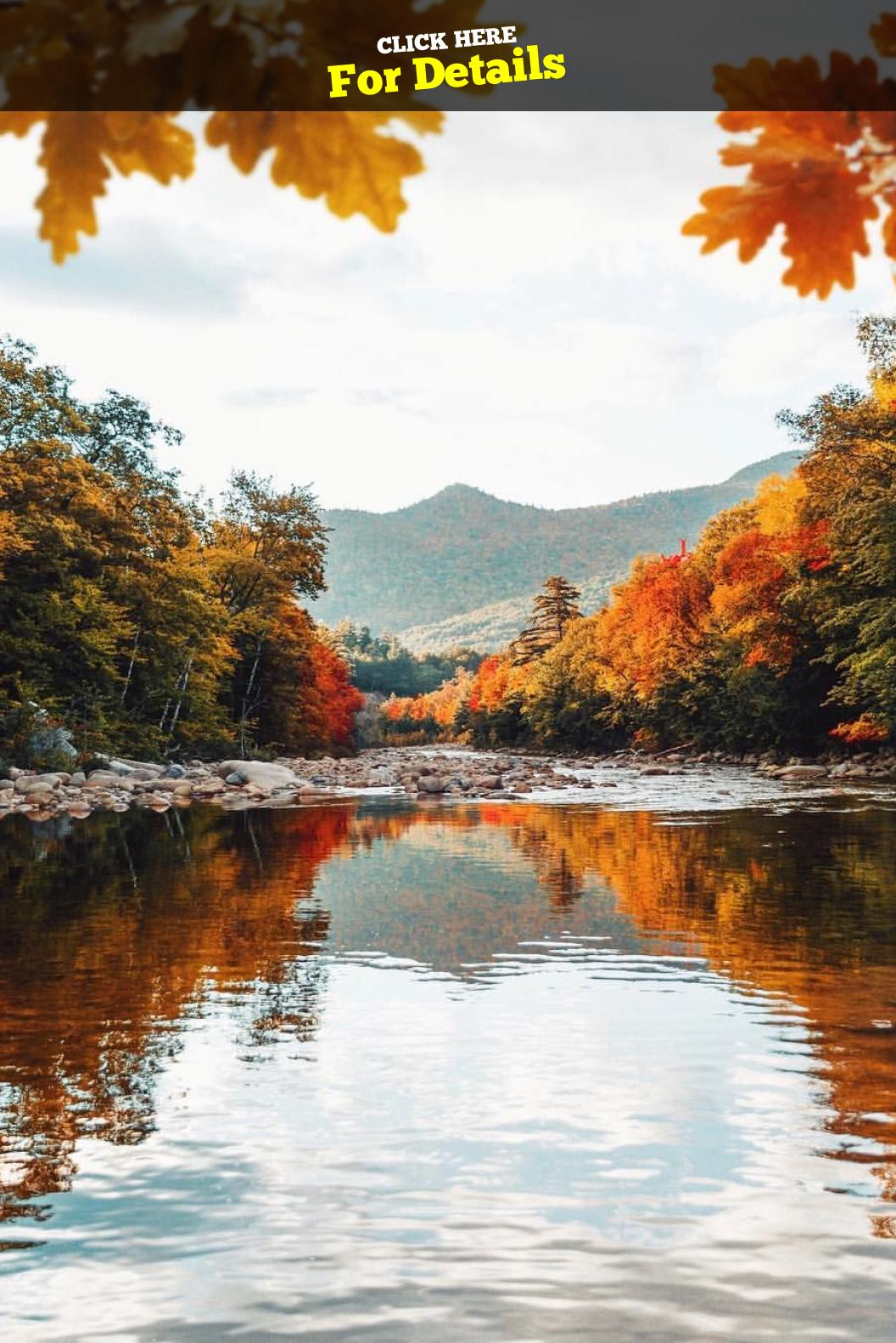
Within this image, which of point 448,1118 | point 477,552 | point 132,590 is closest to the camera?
point 448,1118

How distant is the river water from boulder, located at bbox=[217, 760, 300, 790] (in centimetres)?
1490

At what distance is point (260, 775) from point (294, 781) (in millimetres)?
745

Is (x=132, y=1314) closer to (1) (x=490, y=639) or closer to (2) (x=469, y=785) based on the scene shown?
(2) (x=469, y=785)

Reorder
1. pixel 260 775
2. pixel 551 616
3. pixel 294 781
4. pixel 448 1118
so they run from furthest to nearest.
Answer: pixel 551 616 < pixel 294 781 < pixel 260 775 < pixel 448 1118

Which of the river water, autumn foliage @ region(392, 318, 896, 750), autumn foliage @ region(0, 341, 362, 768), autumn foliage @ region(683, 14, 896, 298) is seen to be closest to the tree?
autumn foliage @ region(392, 318, 896, 750)

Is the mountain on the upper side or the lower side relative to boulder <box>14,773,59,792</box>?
upper

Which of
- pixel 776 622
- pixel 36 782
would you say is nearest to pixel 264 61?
pixel 36 782

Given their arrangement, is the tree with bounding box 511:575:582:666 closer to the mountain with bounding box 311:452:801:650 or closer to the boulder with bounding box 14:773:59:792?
the mountain with bounding box 311:452:801:650

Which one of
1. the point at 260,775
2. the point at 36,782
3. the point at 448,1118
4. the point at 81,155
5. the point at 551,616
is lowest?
the point at 448,1118

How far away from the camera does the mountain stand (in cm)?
12000

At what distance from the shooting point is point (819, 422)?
21.3m

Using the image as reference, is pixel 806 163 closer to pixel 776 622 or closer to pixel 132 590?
pixel 132 590

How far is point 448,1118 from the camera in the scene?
3.94m

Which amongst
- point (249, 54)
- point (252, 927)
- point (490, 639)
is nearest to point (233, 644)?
point (252, 927)
